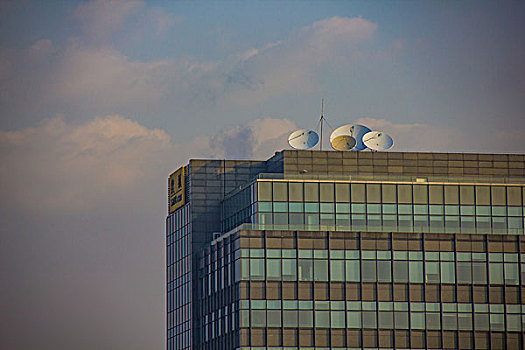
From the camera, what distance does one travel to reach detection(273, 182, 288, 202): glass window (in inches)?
6083

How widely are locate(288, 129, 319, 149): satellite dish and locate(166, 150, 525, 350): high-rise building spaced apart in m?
2.62

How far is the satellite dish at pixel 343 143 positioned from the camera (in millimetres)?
162500

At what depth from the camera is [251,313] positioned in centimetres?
14750

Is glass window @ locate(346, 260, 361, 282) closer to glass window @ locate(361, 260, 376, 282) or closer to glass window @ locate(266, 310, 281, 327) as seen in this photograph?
glass window @ locate(361, 260, 376, 282)

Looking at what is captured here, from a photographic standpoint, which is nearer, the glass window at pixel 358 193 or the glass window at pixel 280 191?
the glass window at pixel 280 191

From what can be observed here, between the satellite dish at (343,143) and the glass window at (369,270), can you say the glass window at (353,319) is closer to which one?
the glass window at (369,270)

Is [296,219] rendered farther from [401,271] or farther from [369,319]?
[369,319]

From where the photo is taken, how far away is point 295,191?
154625mm

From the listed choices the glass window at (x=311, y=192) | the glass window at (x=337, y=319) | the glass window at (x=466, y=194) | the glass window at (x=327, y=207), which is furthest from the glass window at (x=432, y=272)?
the glass window at (x=311, y=192)

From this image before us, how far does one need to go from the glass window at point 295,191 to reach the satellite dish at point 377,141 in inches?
465

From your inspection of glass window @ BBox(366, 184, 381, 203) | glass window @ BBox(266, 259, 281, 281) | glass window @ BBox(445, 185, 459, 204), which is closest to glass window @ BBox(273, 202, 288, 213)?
glass window @ BBox(266, 259, 281, 281)

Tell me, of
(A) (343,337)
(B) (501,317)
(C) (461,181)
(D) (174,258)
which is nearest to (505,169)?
(C) (461,181)

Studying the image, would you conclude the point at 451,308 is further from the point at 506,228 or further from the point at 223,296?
the point at 223,296

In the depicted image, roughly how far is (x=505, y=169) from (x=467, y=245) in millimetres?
15529
